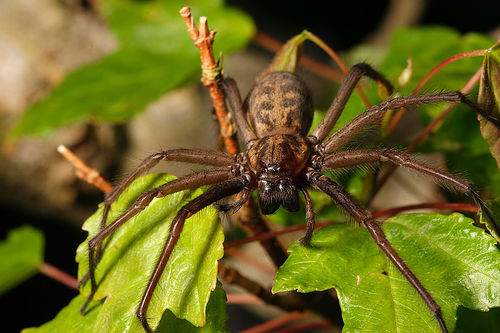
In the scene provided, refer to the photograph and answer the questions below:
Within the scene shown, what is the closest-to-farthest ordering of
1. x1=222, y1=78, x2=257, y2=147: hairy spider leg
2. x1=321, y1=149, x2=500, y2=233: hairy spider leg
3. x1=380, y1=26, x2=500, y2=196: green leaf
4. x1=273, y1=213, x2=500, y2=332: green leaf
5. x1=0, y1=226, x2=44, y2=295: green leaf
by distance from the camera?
x1=273, y1=213, x2=500, y2=332: green leaf, x1=321, y1=149, x2=500, y2=233: hairy spider leg, x1=380, y1=26, x2=500, y2=196: green leaf, x1=222, y1=78, x2=257, y2=147: hairy spider leg, x1=0, y1=226, x2=44, y2=295: green leaf

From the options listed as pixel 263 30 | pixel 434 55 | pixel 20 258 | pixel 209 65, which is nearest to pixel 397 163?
pixel 209 65

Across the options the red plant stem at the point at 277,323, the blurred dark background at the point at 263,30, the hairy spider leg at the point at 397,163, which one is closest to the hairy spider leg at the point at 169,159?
the hairy spider leg at the point at 397,163

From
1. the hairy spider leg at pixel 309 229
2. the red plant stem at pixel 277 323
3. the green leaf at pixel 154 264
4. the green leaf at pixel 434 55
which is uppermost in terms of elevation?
the green leaf at pixel 434 55

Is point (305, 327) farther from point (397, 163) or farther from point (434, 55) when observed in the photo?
point (434, 55)

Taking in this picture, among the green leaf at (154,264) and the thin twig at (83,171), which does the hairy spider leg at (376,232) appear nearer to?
the green leaf at (154,264)

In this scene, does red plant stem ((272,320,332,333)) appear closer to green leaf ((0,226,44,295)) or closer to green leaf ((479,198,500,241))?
green leaf ((479,198,500,241))

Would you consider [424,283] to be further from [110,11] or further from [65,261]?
[65,261]

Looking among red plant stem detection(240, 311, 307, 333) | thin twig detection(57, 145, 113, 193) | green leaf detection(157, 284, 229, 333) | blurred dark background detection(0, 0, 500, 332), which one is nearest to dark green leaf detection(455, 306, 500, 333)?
red plant stem detection(240, 311, 307, 333)
